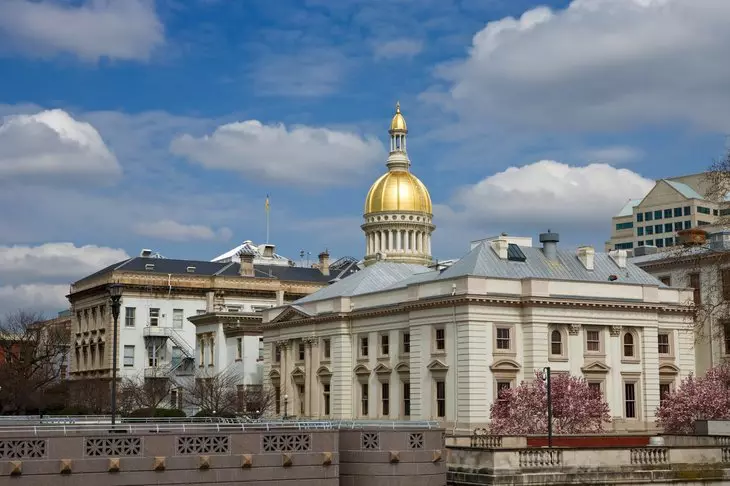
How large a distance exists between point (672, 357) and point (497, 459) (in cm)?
3983

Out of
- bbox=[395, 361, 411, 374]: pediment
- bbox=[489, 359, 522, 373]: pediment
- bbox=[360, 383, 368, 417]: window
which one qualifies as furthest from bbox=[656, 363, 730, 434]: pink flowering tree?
bbox=[360, 383, 368, 417]: window

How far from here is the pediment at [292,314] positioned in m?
87.0

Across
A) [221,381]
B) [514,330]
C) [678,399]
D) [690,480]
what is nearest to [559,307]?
[514,330]

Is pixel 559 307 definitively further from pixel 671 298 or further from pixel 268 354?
pixel 268 354

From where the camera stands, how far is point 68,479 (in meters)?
34.3

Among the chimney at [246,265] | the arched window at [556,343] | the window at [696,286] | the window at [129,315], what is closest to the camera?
the arched window at [556,343]

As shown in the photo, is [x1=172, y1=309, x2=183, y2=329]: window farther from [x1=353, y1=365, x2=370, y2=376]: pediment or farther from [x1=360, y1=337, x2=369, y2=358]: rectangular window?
[x1=353, y1=365, x2=370, y2=376]: pediment

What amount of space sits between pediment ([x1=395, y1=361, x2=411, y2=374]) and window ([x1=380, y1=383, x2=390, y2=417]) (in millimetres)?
2192

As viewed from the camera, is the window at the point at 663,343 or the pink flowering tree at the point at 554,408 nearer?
the pink flowering tree at the point at 554,408

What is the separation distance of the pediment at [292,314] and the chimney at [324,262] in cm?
4494

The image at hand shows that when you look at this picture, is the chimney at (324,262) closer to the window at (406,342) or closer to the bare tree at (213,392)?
the bare tree at (213,392)

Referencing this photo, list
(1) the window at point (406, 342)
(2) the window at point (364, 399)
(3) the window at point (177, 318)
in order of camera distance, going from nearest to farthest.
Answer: (1) the window at point (406, 342), (2) the window at point (364, 399), (3) the window at point (177, 318)

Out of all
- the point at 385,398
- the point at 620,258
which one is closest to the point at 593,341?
the point at 620,258

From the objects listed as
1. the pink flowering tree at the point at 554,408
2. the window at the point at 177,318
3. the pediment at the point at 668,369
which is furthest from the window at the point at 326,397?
the window at the point at 177,318
